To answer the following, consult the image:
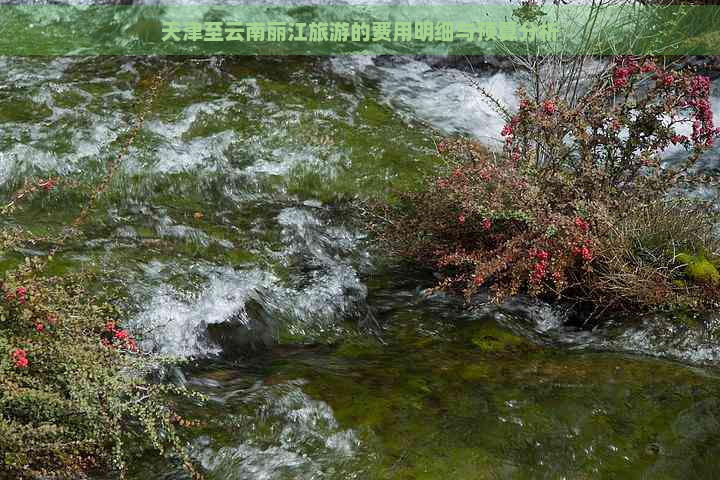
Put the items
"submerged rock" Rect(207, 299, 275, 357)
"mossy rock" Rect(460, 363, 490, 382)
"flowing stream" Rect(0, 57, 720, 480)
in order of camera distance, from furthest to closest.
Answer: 1. "submerged rock" Rect(207, 299, 275, 357)
2. "mossy rock" Rect(460, 363, 490, 382)
3. "flowing stream" Rect(0, 57, 720, 480)

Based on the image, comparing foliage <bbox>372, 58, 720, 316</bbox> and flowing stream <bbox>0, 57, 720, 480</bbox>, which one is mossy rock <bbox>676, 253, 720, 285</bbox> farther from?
flowing stream <bbox>0, 57, 720, 480</bbox>

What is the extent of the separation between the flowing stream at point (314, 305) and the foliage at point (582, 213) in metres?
0.26

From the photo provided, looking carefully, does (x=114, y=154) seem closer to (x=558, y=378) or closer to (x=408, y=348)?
(x=408, y=348)

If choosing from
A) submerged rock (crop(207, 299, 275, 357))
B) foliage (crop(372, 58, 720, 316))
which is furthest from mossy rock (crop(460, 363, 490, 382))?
submerged rock (crop(207, 299, 275, 357))

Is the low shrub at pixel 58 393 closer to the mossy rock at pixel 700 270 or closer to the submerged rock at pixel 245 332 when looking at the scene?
the submerged rock at pixel 245 332

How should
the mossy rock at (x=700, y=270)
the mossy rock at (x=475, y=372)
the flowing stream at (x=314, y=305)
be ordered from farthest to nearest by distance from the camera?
1. the mossy rock at (x=700, y=270)
2. the mossy rock at (x=475, y=372)
3. the flowing stream at (x=314, y=305)

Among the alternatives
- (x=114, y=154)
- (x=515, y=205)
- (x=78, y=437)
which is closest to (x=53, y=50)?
(x=114, y=154)

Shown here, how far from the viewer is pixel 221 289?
476 centimetres

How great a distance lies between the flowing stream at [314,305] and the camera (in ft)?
11.2

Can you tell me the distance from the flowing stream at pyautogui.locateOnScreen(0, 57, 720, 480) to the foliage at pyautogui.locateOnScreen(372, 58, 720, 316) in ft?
0.84

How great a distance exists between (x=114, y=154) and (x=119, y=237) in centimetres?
148

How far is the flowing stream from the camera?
342 centimetres

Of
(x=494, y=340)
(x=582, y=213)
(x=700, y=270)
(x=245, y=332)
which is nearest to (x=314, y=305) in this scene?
(x=245, y=332)

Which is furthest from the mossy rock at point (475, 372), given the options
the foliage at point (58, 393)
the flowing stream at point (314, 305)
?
the foliage at point (58, 393)
